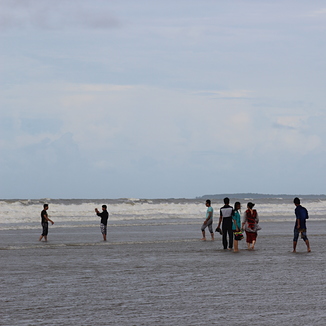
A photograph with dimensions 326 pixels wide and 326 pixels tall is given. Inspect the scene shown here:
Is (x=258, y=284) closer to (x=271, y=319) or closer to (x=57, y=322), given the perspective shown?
(x=271, y=319)

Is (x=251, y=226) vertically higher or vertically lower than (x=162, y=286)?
higher

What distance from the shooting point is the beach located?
9.26 meters

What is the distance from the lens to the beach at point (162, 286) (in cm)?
926

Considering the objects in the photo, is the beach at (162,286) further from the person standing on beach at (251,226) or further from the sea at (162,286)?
the person standing on beach at (251,226)

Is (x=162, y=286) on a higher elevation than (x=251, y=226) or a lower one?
lower

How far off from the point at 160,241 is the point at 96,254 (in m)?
6.01

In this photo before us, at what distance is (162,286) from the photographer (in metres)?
12.3

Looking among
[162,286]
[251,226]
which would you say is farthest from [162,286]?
[251,226]

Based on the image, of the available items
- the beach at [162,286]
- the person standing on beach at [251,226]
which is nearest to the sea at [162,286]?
the beach at [162,286]

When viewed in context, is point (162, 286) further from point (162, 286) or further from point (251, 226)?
point (251, 226)

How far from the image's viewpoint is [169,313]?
952cm

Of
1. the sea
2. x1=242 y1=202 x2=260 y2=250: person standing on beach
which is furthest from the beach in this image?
x1=242 y1=202 x2=260 y2=250: person standing on beach

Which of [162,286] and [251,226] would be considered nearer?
[162,286]

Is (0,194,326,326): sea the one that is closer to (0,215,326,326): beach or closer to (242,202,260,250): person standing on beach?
(0,215,326,326): beach
